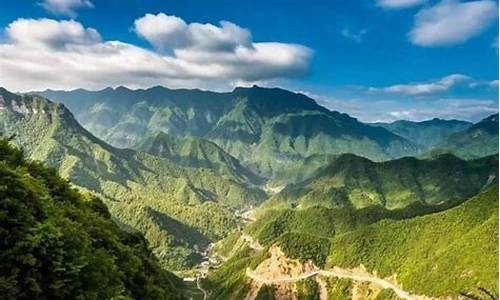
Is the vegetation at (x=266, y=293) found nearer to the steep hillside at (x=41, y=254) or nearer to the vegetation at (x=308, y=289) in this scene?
the vegetation at (x=308, y=289)

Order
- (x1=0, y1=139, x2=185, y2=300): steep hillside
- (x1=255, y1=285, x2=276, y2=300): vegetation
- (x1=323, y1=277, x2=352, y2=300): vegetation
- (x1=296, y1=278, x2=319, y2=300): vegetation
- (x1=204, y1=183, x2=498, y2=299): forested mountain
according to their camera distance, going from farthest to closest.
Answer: (x1=255, y1=285, x2=276, y2=300): vegetation
(x1=296, y1=278, x2=319, y2=300): vegetation
(x1=323, y1=277, x2=352, y2=300): vegetation
(x1=204, y1=183, x2=498, y2=299): forested mountain
(x1=0, y1=139, x2=185, y2=300): steep hillside

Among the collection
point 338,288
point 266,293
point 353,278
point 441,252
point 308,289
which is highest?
point 441,252

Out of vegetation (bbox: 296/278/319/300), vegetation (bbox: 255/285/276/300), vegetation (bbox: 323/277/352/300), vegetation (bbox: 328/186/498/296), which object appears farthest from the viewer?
vegetation (bbox: 255/285/276/300)

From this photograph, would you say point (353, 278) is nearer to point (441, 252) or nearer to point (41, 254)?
point (441, 252)

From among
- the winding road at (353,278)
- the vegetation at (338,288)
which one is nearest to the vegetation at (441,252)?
the winding road at (353,278)

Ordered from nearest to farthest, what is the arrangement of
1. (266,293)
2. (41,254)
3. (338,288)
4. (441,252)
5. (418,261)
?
(41,254), (441,252), (418,261), (338,288), (266,293)

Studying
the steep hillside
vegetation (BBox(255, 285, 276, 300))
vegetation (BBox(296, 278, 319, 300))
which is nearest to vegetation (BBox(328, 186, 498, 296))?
vegetation (BBox(296, 278, 319, 300))

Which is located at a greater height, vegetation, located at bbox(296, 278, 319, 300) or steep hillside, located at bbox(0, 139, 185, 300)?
steep hillside, located at bbox(0, 139, 185, 300)

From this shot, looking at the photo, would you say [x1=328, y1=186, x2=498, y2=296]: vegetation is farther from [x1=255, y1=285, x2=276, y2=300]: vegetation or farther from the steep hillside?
the steep hillside

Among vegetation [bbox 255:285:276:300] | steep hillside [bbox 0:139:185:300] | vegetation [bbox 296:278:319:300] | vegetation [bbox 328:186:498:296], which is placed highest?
steep hillside [bbox 0:139:185:300]

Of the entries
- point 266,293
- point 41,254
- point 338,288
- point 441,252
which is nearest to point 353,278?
point 338,288

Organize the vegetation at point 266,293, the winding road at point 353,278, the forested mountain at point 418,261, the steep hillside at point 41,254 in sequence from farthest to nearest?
the vegetation at point 266,293, the winding road at point 353,278, the forested mountain at point 418,261, the steep hillside at point 41,254

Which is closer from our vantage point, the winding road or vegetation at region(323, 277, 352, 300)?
the winding road
